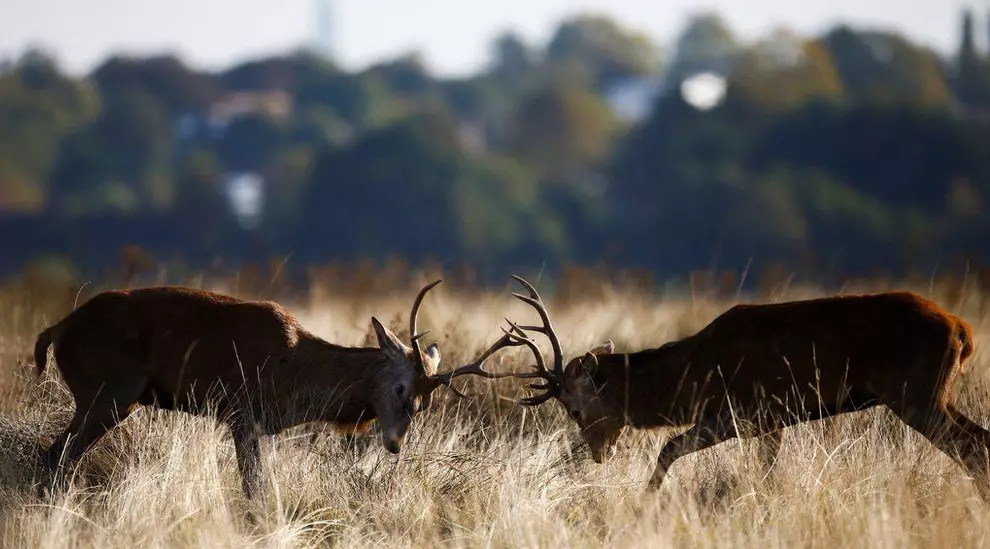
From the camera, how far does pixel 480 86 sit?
300 feet

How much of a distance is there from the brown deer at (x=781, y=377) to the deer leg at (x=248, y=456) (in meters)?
1.80

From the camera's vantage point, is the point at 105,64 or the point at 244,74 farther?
the point at 244,74

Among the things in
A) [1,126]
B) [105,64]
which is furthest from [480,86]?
[1,126]

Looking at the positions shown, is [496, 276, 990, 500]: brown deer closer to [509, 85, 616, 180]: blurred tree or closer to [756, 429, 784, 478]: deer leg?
[756, 429, 784, 478]: deer leg

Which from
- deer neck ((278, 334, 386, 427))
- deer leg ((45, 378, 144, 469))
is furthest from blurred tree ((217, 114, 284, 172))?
deer leg ((45, 378, 144, 469))

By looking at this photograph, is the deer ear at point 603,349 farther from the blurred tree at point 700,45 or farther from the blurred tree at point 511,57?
the blurred tree at point 511,57

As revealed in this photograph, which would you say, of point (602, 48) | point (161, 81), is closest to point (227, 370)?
point (161, 81)

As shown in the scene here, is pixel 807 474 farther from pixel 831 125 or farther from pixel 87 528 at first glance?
pixel 831 125

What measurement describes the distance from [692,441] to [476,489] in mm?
1409

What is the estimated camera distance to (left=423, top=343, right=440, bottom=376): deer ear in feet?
32.7

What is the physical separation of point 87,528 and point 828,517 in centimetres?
408

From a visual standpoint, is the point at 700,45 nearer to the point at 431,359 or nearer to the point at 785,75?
the point at 785,75

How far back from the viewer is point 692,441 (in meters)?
9.62

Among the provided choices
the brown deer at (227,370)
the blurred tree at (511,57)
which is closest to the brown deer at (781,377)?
the brown deer at (227,370)
